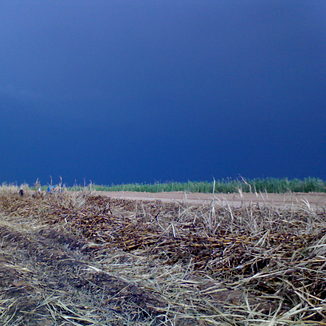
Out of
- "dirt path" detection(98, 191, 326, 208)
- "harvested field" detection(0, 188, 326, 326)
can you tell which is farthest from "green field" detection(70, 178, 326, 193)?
"harvested field" detection(0, 188, 326, 326)

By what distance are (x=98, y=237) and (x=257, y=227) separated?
144 centimetres

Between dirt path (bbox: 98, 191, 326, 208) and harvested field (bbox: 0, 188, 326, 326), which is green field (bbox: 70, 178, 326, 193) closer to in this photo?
dirt path (bbox: 98, 191, 326, 208)

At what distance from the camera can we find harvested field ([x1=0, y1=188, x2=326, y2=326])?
1627 mm

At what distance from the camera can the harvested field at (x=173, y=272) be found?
1.63 meters

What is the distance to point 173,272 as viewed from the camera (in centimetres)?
220

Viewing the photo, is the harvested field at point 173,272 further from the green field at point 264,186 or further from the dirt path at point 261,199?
the green field at point 264,186

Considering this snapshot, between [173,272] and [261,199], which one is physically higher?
[261,199]

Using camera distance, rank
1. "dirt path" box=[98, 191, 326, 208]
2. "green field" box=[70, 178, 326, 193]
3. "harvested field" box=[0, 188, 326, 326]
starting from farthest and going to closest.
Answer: "green field" box=[70, 178, 326, 193], "dirt path" box=[98, 191, 326, 208], "harvested field" box=[0, 188, 326, 326]

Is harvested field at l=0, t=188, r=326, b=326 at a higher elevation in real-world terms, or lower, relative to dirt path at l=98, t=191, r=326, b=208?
lower

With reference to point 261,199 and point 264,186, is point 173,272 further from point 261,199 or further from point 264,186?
point 264,186

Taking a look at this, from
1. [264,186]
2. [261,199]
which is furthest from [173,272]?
[264,186]

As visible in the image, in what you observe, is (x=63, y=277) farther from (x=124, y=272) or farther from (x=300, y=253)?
(x=300, y=253)

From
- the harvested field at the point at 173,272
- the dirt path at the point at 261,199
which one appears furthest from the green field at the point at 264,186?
the harvested field at the point at 173,272

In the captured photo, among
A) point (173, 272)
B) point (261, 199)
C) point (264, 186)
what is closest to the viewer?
point (173, 272)
